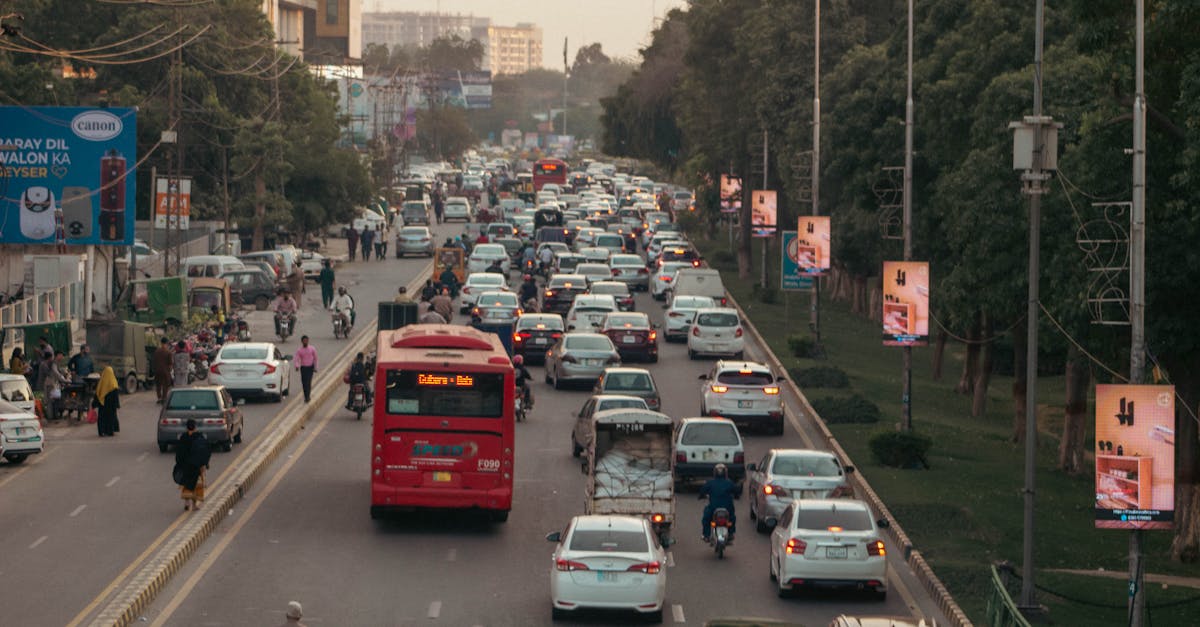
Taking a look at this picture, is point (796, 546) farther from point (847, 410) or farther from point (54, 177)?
point (54, 177)

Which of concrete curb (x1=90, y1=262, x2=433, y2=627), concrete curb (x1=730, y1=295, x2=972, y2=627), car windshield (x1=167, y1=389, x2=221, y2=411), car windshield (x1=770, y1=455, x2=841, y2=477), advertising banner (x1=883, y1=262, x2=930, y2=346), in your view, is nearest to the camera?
concrete curb (x1=90, y1=262, x2=433, y2=627)

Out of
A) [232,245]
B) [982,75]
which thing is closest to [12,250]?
[232,245]

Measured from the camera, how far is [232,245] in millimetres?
75625

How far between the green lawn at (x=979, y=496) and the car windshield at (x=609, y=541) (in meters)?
4.21

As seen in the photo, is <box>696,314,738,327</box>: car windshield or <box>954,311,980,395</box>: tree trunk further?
<box>954,311,980,395</box>: tree trunk

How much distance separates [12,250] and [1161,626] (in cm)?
4249

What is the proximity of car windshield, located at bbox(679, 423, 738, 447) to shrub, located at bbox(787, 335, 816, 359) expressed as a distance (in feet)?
69.0

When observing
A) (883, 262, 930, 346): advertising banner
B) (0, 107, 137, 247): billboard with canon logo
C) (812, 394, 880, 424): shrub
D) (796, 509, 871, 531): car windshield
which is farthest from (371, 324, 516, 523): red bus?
(0, 107, 137, 247): billboard with canon logo

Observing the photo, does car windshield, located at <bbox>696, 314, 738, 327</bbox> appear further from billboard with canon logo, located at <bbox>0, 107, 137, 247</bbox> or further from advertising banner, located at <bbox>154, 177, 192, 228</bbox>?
advertising banner, located at <bbox>154, 177, 192, 228</bbox>

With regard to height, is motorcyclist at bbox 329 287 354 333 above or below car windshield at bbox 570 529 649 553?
above

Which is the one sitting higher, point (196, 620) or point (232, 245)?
point (232, 245)

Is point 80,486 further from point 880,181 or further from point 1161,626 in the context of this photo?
point 880,181

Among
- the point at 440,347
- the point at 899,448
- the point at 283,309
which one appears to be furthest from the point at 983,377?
the point at 440,347

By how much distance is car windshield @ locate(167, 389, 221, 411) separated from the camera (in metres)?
35.1
